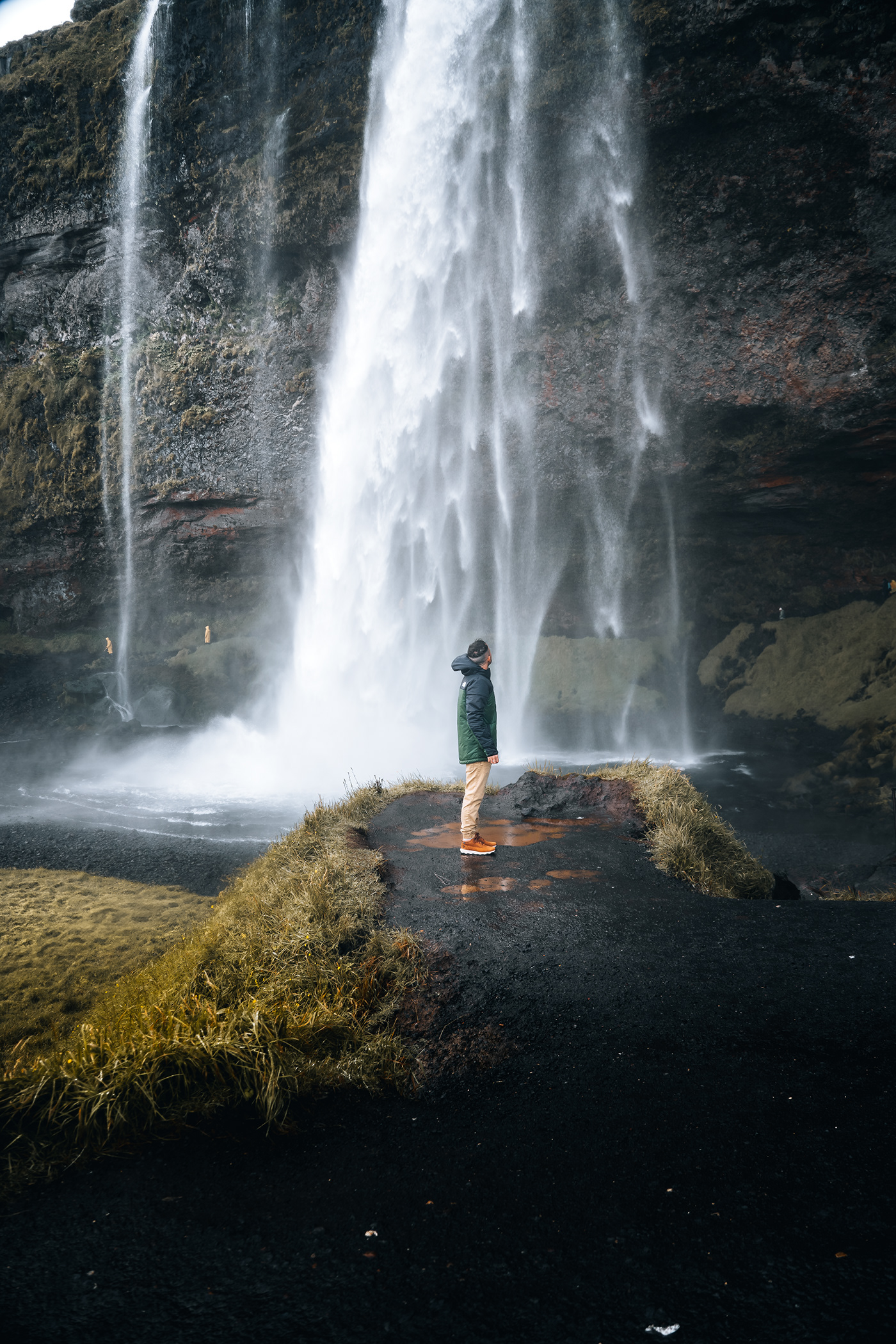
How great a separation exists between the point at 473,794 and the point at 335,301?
21327 millimetres

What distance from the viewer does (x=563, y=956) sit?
5.20 meters

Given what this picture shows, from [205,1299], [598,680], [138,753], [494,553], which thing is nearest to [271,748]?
[138,753]

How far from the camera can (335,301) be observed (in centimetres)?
2350

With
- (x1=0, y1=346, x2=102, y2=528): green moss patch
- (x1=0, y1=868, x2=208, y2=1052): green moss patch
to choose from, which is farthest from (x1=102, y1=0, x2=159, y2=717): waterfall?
(x1=0, y1=868, x2=208, y2=1052): green moss patch

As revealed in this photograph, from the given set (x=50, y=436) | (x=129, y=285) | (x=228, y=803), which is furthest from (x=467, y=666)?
(x=50, y=436)

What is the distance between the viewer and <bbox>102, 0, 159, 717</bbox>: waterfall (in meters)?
23.9

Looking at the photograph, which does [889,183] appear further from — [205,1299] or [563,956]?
[205,1299]

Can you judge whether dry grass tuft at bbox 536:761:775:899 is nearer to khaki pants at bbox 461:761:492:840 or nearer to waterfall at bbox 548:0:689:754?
khaki pants at bbox 461:761:492:840

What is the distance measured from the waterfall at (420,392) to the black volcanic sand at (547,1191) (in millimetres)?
16031

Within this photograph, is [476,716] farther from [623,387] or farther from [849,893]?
[623,387]

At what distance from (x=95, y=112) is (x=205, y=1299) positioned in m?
33.0

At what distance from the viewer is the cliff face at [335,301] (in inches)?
727

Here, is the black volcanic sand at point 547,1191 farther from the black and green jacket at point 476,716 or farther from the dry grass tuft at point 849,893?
the dry grass tuft at point 849,893

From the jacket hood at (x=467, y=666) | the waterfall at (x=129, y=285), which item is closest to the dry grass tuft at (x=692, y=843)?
the jacket hood at (x=467, y=666)
